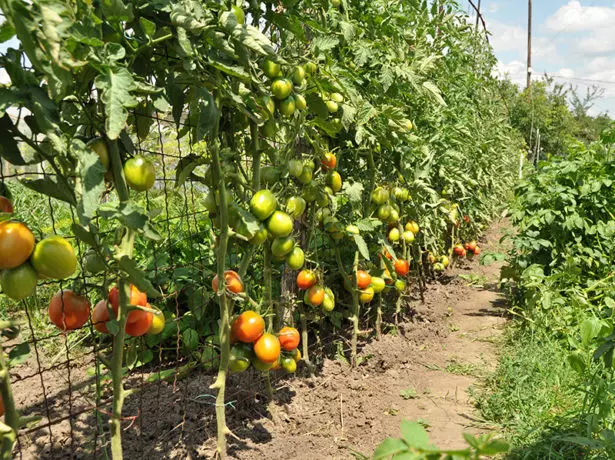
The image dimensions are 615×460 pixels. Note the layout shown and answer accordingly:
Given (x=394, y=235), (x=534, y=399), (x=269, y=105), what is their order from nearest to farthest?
(x=269, y=105) → (x=534, y=399) → (x=394, y=235)

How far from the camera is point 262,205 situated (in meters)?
1.60

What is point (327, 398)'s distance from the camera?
7.97 ft

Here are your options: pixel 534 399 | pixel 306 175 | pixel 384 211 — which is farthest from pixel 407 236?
pixel 306 175

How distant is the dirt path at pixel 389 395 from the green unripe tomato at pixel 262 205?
0.94 meters

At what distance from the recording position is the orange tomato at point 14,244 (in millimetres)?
970

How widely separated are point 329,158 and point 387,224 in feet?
3.12

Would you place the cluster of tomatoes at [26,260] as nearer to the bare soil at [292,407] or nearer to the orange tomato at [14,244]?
the orange tomato at [14,244]

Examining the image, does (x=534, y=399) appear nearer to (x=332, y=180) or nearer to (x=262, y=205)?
(x=332, y=180)

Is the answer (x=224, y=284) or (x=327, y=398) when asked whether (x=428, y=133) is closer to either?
(x=327, y=398)

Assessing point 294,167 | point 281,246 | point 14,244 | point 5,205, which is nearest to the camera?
point 14,244

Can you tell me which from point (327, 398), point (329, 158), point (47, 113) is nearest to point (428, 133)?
point (329, 158)

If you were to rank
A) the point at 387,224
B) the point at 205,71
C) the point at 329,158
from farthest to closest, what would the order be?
the point at 387,224 → the point at 329,158 → the point at 205,71

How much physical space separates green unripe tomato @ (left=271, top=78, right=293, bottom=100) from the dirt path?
1.28 metres

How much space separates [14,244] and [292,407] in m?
1.59
